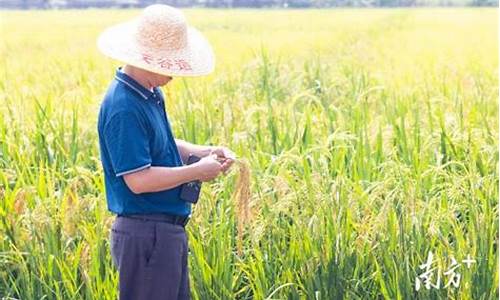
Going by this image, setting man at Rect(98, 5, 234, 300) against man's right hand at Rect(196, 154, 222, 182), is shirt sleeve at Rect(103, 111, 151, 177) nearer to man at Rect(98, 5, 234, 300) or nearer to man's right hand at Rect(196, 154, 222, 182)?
man at Rect(98, 5, 234, 300)

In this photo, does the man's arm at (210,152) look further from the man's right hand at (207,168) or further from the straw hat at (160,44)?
the straw hat at (160,44)

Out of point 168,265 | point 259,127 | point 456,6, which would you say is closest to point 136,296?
point 168,265

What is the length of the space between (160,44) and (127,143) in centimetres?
30

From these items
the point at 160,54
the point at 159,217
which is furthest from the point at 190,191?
the point at 160,54

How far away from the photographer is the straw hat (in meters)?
2.49

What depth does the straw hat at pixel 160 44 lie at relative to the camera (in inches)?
98.0

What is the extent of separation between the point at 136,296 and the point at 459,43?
7.99m

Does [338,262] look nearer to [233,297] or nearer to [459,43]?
[233,297]

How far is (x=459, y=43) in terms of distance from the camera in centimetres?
1005

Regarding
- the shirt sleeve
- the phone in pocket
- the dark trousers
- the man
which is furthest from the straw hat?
the dark trousers

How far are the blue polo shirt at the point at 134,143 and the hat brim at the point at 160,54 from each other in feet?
0.19

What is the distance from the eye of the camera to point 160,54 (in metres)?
2.52

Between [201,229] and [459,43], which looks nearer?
[201,229]

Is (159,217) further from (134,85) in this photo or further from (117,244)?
(134,85)
